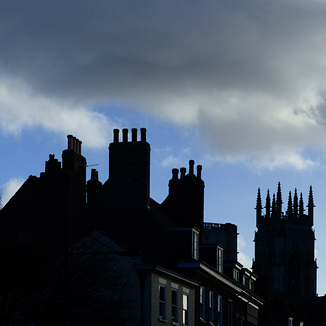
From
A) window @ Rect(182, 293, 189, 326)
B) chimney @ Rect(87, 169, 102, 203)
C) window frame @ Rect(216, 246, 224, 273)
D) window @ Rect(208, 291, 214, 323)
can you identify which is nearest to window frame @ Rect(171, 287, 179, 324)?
window @ Rect(182, 293, 189, 326)

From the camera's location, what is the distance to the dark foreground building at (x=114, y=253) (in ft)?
130

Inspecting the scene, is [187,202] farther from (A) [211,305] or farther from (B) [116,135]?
(B) [116,135]

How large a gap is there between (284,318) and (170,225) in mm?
35546

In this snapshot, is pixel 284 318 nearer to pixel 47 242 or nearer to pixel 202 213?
pixel 202 213

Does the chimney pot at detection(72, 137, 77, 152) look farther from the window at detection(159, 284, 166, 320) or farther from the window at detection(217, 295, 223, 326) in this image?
the window at detection(217, 295, 223, 326)

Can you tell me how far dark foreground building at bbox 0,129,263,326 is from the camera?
39.6 meters

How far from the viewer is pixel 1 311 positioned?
125ft

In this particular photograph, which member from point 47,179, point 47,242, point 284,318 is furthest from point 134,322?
point 284,318

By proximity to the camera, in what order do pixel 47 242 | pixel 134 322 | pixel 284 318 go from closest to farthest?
pixel 134 322 → pixel 47 242 → pixel 284 318

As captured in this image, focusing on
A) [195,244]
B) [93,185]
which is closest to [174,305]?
[195,244]

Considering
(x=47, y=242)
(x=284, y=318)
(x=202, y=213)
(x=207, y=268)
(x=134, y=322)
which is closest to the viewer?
(x=134, y=322)

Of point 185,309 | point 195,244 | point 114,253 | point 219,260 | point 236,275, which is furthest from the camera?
point 236,275

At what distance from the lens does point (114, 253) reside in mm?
49781

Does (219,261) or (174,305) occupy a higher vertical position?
(219,261)
